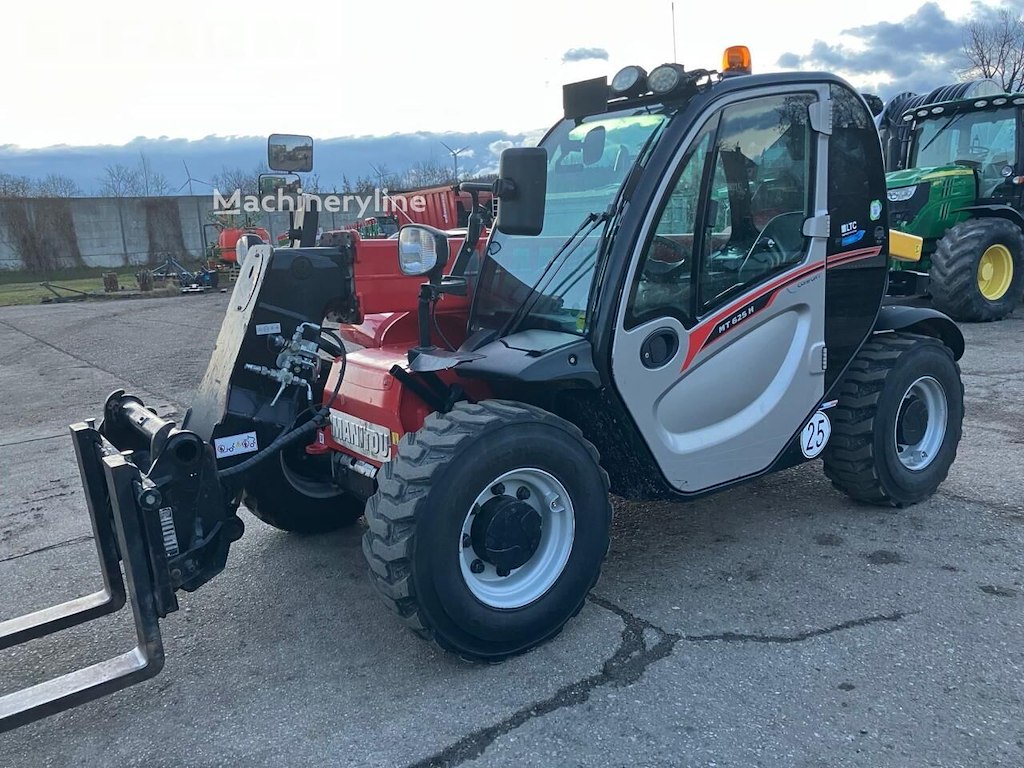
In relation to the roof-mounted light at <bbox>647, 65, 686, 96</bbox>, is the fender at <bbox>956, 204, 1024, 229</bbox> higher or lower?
lower

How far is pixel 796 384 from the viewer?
13.1ft

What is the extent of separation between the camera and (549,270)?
3.64m

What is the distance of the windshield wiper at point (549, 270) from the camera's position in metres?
3.53

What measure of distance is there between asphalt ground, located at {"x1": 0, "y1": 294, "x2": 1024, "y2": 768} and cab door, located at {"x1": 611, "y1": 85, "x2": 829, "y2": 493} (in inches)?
24.8

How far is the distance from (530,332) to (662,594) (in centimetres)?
130

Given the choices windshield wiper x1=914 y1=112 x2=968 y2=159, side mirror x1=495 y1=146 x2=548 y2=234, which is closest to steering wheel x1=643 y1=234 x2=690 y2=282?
side mirror x1=495 y1=146 x2=548 y2=234

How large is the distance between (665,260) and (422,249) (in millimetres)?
990

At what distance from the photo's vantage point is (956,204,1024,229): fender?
10.9 meters

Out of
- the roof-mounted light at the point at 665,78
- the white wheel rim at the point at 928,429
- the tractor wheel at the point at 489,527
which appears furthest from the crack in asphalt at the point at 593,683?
the roof-mounted light at the point at 665,78

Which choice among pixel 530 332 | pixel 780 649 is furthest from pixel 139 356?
pixel 780 649

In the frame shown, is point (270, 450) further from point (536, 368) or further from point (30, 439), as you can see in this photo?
point (30, 439)

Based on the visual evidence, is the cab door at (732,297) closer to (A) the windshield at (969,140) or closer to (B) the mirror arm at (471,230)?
(B) the mirror arm at (471,230)

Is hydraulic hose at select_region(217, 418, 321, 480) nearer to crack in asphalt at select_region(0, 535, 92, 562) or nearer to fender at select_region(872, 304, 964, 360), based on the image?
crack in asphalt at select_region(0, 535, 92, 562)

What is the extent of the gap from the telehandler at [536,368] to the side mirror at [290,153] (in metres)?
0.02
